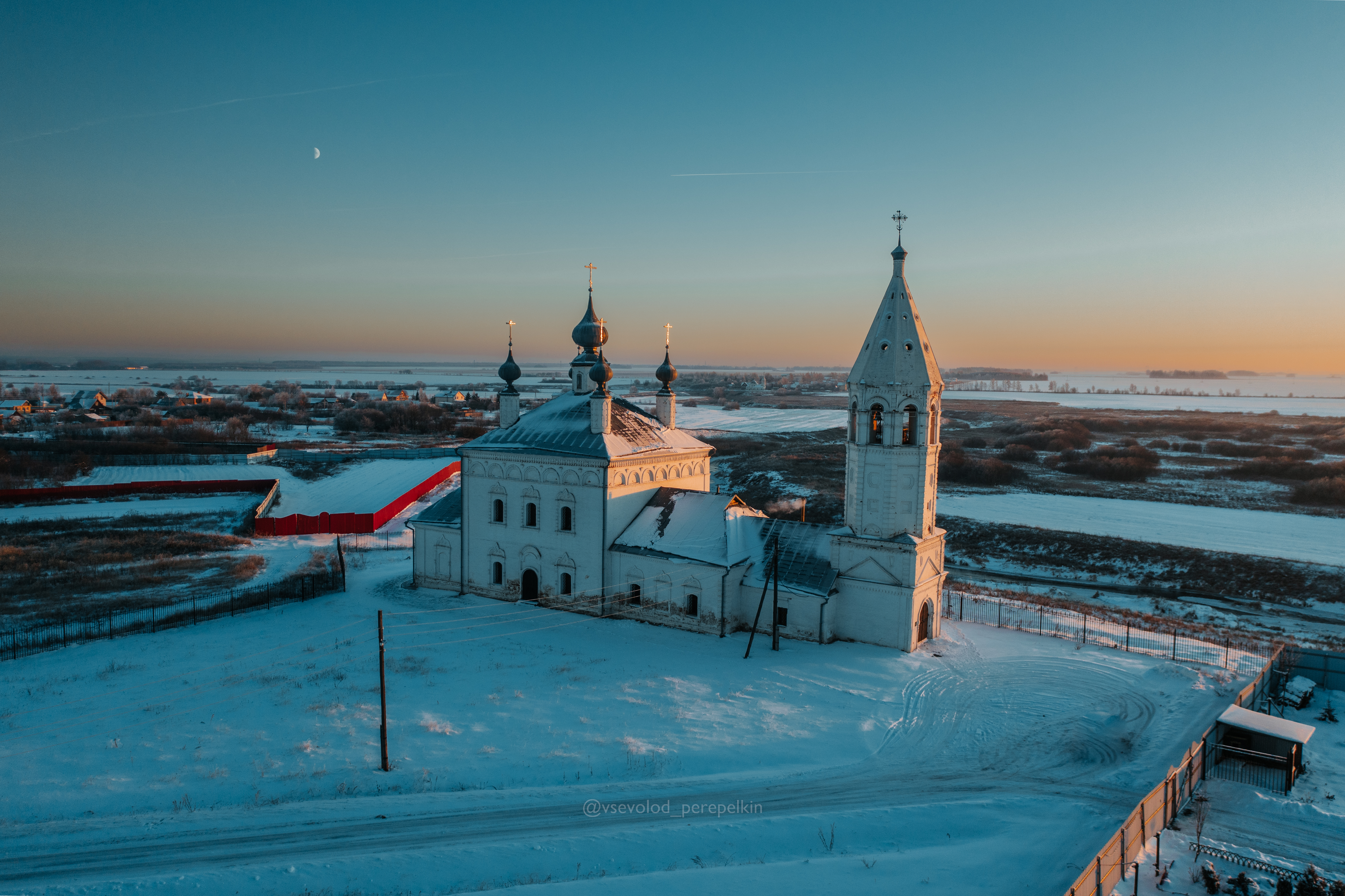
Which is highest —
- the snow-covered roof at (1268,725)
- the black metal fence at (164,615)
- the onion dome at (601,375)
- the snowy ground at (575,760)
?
the onion dome at (601,375)

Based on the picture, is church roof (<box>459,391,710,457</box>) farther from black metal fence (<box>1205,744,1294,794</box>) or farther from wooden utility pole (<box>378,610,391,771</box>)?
black metal fence (<box>1205,744,1294,794</box>)

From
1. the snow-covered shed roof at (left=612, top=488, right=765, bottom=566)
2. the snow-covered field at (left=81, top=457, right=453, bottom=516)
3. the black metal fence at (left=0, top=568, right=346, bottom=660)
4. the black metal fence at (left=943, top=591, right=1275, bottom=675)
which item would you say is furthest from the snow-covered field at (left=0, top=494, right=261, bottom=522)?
the black metal fence at (left=943, top=591, right=1275, bottom=675)

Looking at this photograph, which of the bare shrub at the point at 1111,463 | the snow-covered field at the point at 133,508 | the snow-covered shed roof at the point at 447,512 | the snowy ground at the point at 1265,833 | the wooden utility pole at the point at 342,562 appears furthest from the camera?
the bare shrub at the point at 1111,463

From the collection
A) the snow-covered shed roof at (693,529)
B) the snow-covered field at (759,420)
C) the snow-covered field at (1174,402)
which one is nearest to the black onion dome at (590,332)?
the snow-covered shed roof at (693,529)

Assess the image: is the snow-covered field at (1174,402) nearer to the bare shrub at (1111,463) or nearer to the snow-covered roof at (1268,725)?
the bare shrub at (1111,463)

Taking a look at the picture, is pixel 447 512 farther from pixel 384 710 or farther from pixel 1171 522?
pixel 1171 522

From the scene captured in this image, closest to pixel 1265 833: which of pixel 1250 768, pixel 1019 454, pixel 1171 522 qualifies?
pixel 1250 768
